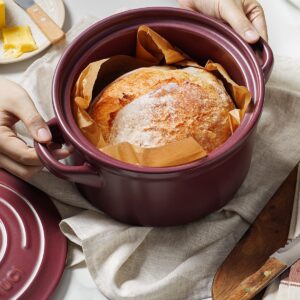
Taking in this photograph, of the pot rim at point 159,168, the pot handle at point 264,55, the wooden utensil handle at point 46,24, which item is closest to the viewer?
the pot rim at point 159,168

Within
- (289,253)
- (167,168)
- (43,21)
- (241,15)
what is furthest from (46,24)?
(289,253)

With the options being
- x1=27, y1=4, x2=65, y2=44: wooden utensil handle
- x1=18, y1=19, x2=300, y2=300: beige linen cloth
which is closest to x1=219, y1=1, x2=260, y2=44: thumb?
x1=18, y1=19, x2=300, y2=300: beige linen cloth

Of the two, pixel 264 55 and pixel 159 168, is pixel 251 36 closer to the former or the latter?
pixel 264 55

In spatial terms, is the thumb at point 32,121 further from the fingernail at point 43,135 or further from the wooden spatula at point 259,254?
the wooden spatula at point 259,254

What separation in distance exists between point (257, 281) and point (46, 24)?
536 mm

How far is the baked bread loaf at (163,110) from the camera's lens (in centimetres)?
79

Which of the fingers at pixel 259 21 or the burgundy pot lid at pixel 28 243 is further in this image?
the fingers at pixel 259 21

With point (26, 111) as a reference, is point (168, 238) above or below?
below

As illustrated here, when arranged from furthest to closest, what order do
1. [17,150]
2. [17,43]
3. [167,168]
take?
[17,43] → [17,150] → [167,168]

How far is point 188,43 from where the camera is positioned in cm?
90

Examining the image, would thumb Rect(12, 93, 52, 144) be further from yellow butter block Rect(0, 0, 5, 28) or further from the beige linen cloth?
yellow butter block Rect(0, 0, 5, 28)

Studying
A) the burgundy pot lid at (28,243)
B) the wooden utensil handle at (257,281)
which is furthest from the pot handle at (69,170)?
the wooden utensil handle at (257,281)

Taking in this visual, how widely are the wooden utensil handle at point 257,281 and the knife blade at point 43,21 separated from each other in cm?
49

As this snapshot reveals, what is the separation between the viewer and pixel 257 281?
0.78 m
